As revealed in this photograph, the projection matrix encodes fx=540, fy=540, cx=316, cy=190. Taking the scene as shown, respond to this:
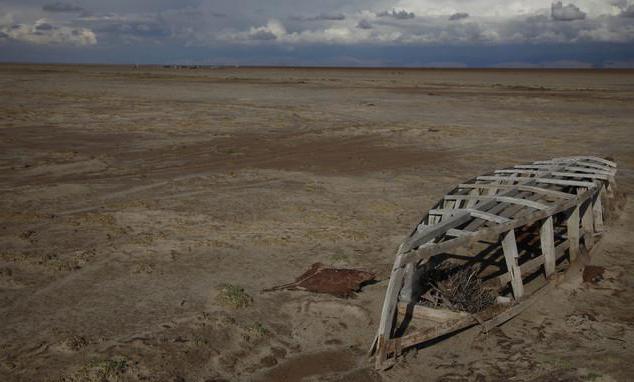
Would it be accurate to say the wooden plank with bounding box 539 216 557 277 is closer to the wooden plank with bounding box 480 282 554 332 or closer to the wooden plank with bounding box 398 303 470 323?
the wooden plank with bounding box 480 282 554 332

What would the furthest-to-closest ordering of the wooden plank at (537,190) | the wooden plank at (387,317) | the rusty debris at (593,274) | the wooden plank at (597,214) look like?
the wooden plank at (597,214) < the wooden plank at (537,190) < the rusty debris at (593,274) < the wooden plank at (387,317)

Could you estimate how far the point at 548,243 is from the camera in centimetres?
720

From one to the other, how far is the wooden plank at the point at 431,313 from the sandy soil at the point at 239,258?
33 cm

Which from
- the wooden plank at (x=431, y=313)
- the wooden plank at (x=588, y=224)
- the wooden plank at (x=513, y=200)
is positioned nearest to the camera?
the wooden plank at (x=431, y=313)

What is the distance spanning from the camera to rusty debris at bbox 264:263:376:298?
716cm

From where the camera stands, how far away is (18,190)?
12.2 metres

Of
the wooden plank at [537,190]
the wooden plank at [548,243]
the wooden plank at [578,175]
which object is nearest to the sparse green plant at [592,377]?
the wooden plank at [548,243]

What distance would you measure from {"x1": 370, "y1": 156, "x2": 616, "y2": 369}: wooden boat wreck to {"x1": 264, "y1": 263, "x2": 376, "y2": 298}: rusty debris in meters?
1.04

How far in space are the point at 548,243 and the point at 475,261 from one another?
1305 mm

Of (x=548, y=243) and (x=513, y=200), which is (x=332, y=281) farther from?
(x=548, y=243)

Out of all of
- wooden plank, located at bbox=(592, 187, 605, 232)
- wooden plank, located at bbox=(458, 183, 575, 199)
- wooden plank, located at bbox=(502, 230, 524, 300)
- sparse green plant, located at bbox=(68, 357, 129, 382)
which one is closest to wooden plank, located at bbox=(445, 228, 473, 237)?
wooden plank, located at bbox=(502, 230, 524, 300)

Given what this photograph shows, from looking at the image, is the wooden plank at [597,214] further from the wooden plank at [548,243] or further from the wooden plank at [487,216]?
the wooden plank at [487,216]

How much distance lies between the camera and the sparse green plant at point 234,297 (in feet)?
22.2

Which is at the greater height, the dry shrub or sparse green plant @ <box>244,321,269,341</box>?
the dry shrub
